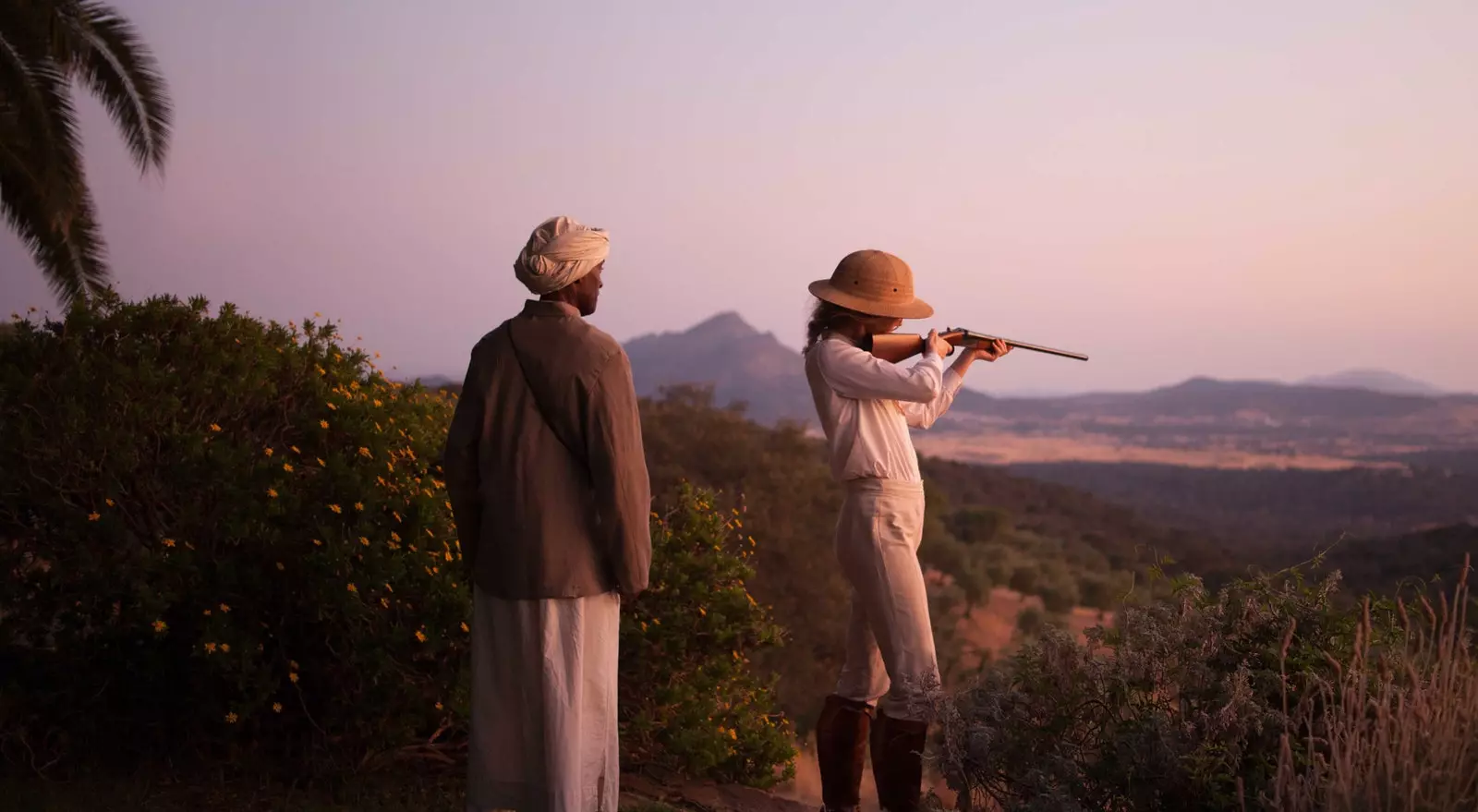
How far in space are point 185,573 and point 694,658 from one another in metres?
2.51

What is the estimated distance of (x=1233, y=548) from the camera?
38656 millimetres

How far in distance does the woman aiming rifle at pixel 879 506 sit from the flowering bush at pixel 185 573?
185 centimetres

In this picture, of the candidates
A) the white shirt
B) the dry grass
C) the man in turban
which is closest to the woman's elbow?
the white shirt

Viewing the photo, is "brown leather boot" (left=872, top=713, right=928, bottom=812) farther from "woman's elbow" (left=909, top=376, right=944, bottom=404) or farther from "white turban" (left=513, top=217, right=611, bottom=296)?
"white turban" (left=513, top=217, right=611, bottom=296)

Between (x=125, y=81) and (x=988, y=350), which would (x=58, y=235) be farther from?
(x=988, y=350)

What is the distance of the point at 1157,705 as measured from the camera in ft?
14.0

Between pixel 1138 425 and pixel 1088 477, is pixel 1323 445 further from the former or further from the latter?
pixel 1138 425

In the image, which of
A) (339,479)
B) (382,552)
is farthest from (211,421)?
(382,552)

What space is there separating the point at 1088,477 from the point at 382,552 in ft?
220

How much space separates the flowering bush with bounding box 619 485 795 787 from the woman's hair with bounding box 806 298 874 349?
1.80m

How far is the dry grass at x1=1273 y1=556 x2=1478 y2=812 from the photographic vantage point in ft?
11.4

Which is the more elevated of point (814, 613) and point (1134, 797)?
point (1134, 797)

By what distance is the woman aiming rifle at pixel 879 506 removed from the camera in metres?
4.84

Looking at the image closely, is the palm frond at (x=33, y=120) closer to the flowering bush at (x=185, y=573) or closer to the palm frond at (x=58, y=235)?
the palm frond at (x=58, y=235)
